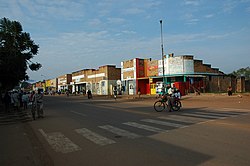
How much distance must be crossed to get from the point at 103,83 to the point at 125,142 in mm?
54020

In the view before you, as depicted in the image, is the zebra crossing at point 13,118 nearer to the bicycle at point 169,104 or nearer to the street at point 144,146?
the street at point 144,146

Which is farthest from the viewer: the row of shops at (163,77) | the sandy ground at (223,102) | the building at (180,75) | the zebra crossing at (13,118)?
the row of shops at (163,77)

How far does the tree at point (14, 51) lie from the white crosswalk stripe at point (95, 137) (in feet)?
54.5

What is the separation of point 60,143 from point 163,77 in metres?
25.5

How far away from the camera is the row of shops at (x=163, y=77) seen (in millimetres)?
37406

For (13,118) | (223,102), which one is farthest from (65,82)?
(13,118)

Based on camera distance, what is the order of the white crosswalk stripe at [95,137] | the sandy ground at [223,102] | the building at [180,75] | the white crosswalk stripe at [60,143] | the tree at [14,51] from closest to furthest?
the white crosswalk stripe at [60,143], the white crosswalk stripe at [95,137], the sandy ground at [223,102], the tree at [14,51], the building at [180,75]

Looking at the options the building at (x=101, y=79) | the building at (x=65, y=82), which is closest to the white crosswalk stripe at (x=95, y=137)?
the building at (x=101, y=79)

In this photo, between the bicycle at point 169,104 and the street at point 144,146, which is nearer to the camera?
the street at point 144,146

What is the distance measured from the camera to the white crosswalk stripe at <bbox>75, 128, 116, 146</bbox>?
777cm

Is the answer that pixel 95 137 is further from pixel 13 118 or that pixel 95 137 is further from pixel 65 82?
pixel 65 82

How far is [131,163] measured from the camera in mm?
5527

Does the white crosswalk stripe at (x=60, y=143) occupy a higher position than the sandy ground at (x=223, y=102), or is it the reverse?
the sandy ground at (x=223, y=102)

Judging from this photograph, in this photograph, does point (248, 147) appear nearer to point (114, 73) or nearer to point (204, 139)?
point (204, 139)
